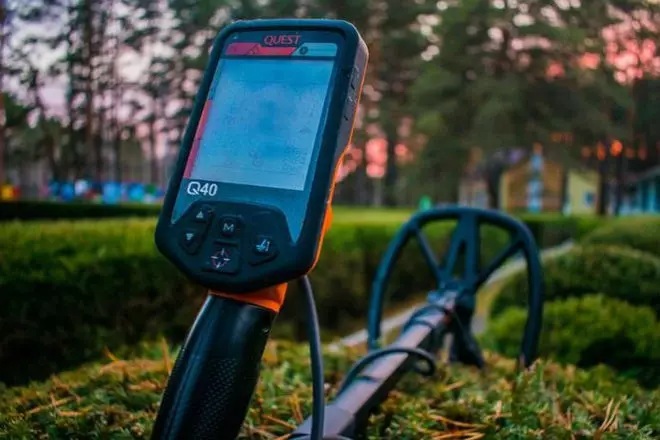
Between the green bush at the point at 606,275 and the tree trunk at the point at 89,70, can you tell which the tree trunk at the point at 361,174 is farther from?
the green bush at the point at 606,275

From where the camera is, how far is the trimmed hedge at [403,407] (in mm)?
1442

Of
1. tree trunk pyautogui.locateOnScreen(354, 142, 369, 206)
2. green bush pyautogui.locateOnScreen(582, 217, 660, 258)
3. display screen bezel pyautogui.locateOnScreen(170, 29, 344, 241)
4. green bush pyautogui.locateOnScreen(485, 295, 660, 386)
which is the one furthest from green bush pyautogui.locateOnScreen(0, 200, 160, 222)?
tree trunk pyautogui.locateOnScreen(354, 142, 369, 206)

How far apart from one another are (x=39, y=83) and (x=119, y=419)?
6372 mm

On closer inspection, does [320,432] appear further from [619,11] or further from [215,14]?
[619,11]

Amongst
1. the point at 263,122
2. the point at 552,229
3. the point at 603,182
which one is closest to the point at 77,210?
the point at 263,122

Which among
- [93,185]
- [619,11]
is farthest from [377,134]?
[93,185]

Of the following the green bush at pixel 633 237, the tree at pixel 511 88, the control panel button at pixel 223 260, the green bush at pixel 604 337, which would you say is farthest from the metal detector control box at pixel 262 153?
the tree at pixel 511 88

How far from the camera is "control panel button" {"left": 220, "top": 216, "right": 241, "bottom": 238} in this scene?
1.14 metres

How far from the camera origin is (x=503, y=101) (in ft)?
82.6

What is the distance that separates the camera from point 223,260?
1.12 metres

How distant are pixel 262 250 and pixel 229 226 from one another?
8 centimetres

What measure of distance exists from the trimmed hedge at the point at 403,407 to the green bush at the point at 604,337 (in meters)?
1.52

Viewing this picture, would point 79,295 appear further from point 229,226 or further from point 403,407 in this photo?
point 229,226

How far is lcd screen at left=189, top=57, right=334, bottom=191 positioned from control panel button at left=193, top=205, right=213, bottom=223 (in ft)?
0.21
